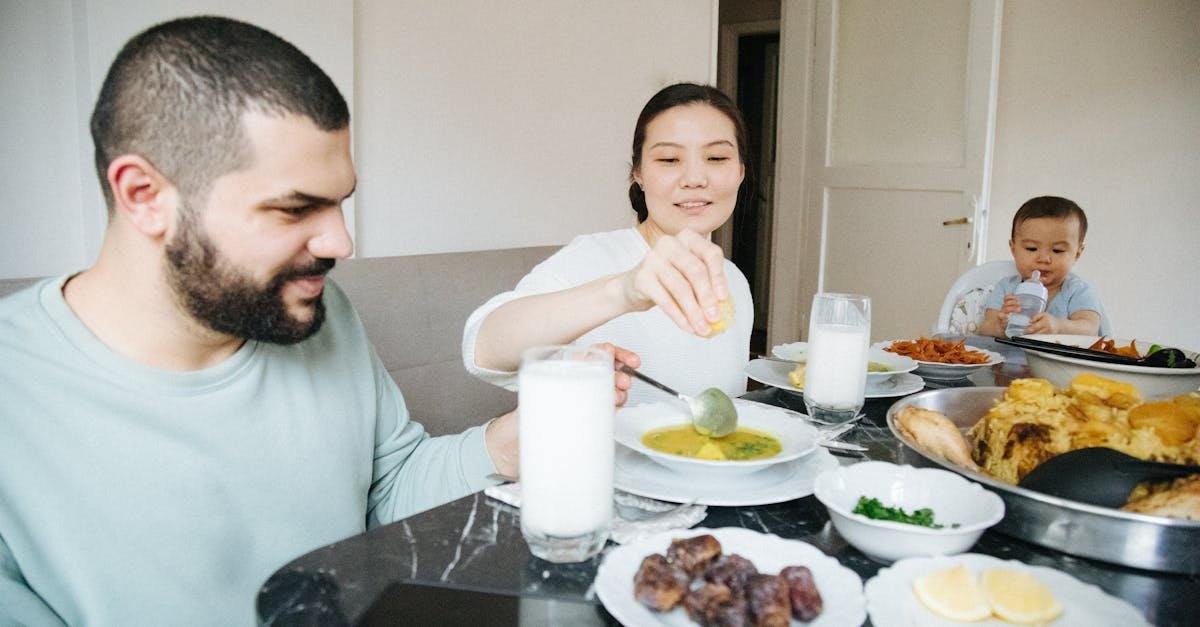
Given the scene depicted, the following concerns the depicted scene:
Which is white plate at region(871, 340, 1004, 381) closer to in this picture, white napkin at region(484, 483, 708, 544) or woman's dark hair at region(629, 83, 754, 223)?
woman's dark hair at region(629, 83, 754, 223)

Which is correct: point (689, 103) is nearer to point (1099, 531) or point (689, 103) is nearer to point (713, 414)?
point (713, 414)

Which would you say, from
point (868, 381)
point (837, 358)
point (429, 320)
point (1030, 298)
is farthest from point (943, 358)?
point (429, 320)

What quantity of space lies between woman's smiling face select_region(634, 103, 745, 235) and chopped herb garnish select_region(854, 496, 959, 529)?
1153mm

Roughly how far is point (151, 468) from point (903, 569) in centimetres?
90

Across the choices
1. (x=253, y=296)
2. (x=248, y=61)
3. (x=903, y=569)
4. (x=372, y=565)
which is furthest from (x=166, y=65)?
(x=903, y=569)

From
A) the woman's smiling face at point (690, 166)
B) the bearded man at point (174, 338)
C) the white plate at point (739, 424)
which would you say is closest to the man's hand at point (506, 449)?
the white plate at point (739, 424)

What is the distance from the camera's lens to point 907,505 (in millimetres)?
883

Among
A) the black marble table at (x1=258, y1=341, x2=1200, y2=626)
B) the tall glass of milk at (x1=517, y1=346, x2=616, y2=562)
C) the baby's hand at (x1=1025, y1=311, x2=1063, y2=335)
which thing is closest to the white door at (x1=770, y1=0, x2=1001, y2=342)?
the baby's hand at (x1=1025, y1=311, x2=1063, y2=335)

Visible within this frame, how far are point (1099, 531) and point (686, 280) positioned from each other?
52cm

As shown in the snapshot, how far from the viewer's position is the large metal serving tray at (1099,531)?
2.53 feet

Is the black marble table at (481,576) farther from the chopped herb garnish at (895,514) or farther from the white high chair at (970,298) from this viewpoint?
the white high chair at (970,298)

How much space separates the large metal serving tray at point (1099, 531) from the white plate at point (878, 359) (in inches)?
28.2

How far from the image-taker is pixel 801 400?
5.06ft

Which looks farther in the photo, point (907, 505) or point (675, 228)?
point (675, 228)
